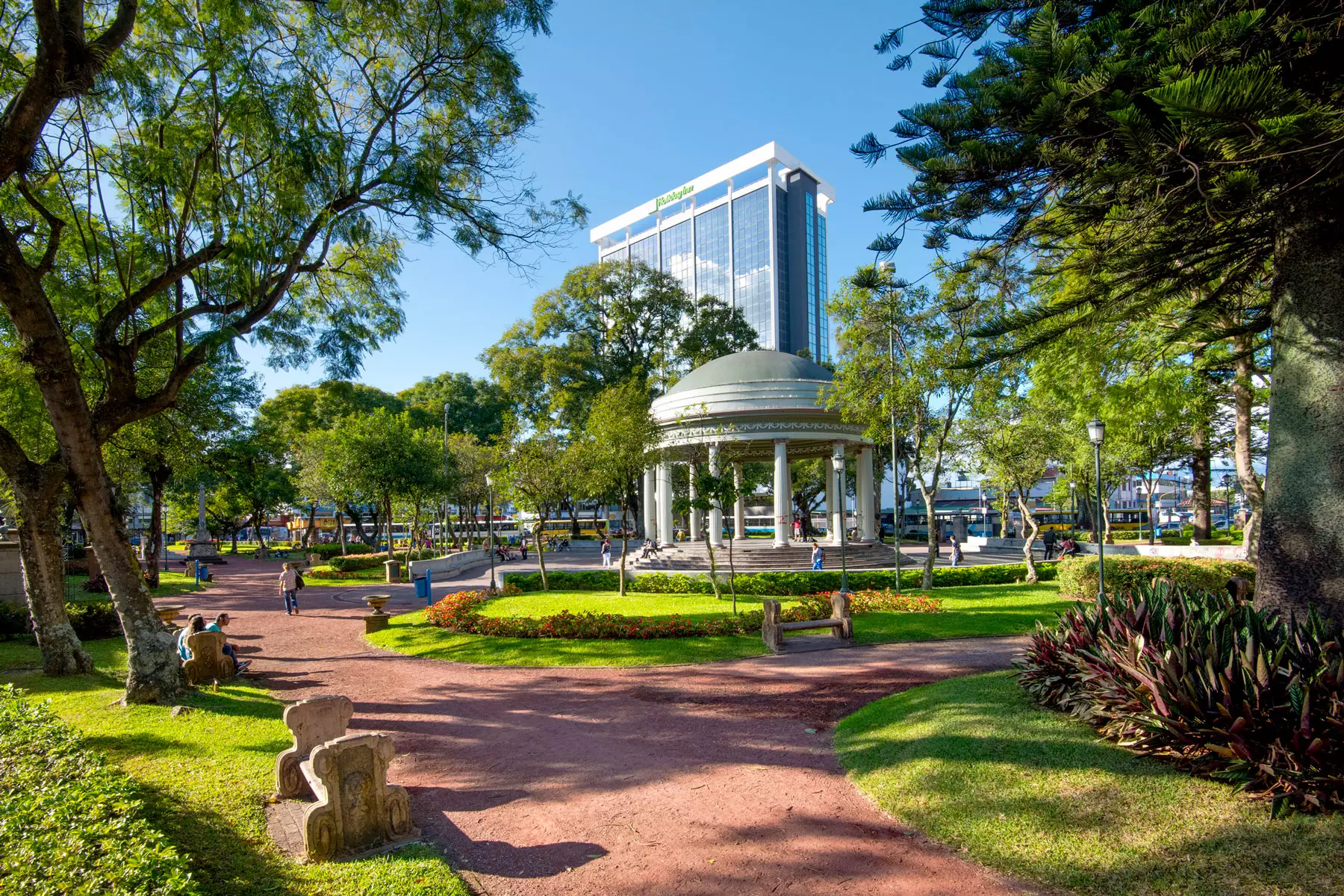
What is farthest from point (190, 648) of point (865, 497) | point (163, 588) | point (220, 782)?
point (865, 497)

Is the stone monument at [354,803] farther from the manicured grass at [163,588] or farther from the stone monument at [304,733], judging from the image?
the manicured grass at [163,588]

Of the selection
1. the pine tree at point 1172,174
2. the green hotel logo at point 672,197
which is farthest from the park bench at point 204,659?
the green hotel logo at point 672,197

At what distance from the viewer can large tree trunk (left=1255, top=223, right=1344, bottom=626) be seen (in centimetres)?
626

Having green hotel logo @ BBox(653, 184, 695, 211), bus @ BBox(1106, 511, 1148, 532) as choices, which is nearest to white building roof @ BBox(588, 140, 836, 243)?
green hotel logo @ BBox(653, 184, 695, 211)

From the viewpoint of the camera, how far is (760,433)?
2780cm

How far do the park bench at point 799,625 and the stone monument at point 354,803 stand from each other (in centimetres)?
833

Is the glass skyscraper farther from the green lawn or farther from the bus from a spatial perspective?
the green lawn

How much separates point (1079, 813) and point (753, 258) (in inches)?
3802

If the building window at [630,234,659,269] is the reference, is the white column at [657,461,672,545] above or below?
below

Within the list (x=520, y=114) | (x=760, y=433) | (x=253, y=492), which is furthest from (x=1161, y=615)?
(x=253, y=492)

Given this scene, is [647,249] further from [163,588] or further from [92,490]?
[92,490]

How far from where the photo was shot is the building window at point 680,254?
343 ft

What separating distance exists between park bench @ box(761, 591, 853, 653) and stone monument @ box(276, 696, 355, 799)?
8138mm

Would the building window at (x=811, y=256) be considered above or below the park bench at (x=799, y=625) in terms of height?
above
